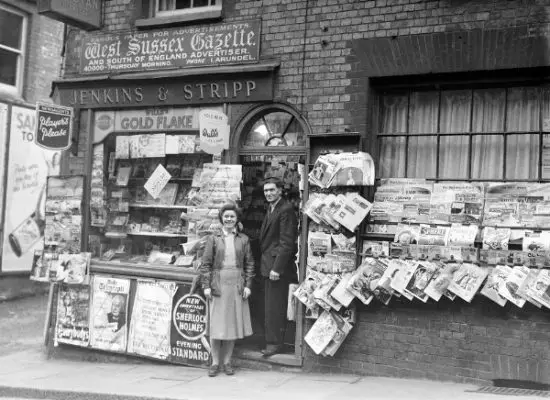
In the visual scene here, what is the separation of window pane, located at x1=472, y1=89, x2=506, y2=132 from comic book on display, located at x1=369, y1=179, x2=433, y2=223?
2.65 ft

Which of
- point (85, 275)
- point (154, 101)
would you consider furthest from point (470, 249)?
point (85, 275)

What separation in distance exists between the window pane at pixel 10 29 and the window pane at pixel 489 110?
33.1 ft

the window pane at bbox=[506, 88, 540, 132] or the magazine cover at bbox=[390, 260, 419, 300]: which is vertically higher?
the window pane at bbox=[506, 88, 540, 132]

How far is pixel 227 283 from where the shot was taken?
7.80 metres

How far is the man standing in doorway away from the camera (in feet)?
26.1

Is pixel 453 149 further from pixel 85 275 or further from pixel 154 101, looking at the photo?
pixel 85 275

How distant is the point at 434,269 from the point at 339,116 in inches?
77.3

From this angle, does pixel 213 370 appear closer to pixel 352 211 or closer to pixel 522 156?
pixel 352 211

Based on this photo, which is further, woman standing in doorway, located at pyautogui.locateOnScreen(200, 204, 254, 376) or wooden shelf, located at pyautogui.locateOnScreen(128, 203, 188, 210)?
wooden shelf, located at pyautogui.locateOnScreen(128, 203, 188, 210)

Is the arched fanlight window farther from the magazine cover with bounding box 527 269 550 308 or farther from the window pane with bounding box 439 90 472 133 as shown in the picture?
the magazine cover with bounding box 527 269 550 308

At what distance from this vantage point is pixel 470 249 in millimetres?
7023

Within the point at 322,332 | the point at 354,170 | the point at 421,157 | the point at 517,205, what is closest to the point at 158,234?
the point at 322,332

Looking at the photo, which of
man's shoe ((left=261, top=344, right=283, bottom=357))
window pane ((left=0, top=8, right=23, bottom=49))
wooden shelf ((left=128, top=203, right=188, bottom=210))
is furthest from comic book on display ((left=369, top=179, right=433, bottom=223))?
window pane ((left=0, top=8, right=23, bottom=49))

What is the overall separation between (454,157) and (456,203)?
1.71 ft
